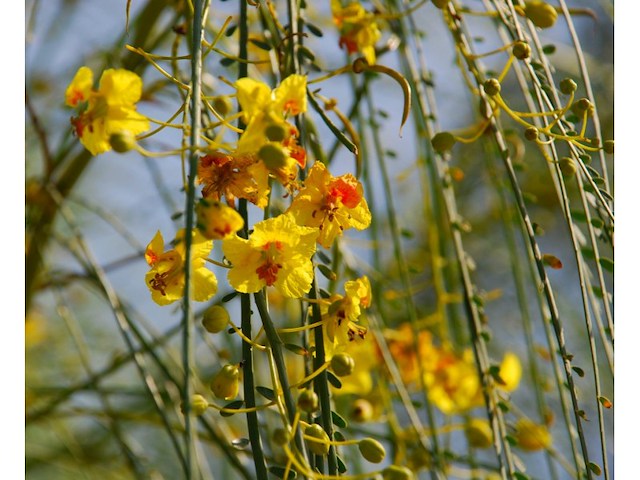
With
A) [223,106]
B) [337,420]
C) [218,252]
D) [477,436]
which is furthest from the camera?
[218,252]

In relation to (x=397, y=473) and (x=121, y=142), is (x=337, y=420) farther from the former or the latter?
(x=121, y=142)

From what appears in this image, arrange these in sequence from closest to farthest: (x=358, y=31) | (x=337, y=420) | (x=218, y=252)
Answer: (x=337, y=420), (x=358, y=31), (x=218, y=252)

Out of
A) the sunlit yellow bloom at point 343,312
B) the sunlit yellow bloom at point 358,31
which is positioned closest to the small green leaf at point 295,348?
the sunlit yellow bloom at point 343,312

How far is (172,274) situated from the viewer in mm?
556

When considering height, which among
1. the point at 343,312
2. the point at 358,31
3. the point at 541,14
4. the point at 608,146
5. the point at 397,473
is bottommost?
the point at 397,473

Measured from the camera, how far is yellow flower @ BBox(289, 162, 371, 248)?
59 cm

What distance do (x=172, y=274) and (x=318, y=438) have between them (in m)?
0.14

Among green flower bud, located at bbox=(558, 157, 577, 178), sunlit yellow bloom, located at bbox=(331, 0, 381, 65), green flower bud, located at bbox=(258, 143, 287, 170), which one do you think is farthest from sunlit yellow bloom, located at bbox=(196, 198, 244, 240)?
sunlit yellow bloom, located at bbox=(331, 0, 381, 65)

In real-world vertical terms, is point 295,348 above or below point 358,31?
below

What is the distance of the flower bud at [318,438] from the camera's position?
0.50 m

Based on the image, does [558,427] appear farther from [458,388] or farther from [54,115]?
[54,115]

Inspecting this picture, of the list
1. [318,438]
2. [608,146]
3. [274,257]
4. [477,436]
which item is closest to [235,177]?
[274,257]

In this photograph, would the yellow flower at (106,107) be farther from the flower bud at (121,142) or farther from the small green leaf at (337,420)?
the small green leaf at (337,420)

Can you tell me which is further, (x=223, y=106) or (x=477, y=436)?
(x=477, y=436)
